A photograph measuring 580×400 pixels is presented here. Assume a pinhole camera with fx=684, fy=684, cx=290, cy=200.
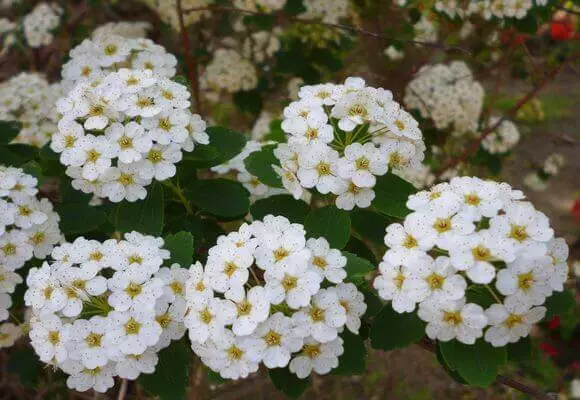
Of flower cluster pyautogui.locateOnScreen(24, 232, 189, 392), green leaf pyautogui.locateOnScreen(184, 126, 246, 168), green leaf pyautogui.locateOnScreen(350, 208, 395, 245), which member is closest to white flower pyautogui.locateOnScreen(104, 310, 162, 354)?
flower cluster pyautogui.locateOnScreen(24, 232, 189, 392)

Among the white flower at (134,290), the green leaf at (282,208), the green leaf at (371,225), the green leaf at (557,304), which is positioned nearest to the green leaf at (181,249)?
the white flower at (134,290)

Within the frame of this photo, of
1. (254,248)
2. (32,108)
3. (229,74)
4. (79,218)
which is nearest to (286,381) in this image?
(254,248)

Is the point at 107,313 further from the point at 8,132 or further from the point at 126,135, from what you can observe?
the point at 8,132

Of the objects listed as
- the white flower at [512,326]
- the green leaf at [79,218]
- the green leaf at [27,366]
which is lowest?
the green leaf at [27,366]

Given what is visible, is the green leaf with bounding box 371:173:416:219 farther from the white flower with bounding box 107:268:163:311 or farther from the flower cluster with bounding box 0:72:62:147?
the flower cluster with bounding box 0:72:62:147

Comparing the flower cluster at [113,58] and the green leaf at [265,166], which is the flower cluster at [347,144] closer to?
the green leaf at [265,166]

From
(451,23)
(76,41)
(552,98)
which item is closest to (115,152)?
(451,23)

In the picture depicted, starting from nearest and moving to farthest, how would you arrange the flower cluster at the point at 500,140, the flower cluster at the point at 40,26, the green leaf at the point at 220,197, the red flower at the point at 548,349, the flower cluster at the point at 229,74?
the green leaf at the point at 220,197
the flower cluster at the point at 229,74
the flower cluster at the point at 40,26
the flower cluster at the point at 500,140
the red flower at the point at 548,349
